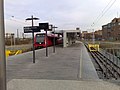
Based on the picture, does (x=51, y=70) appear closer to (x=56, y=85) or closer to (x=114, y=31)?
(x=56, y=85)

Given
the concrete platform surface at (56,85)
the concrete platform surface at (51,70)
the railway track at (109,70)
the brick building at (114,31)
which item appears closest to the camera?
the concrete platform surface at (56,85)

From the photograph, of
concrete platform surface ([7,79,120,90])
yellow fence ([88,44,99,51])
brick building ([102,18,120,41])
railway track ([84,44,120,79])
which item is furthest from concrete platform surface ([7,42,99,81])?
brick building ([102,18,120,41])

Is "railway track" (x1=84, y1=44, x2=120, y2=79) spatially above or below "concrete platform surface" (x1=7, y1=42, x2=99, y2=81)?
below

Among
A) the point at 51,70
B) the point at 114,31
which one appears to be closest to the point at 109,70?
the point at 51,70

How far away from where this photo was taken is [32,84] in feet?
26.5

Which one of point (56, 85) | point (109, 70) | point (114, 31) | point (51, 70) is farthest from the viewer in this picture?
point (114, 31)

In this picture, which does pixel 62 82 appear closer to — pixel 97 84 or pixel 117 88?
pixel 97 84

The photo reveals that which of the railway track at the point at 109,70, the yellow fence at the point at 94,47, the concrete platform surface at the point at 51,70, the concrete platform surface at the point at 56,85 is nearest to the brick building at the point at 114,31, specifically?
the yellow fence at the point at 94,47

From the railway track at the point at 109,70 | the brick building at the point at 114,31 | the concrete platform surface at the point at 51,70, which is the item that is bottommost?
the railway track at the point at 109,70

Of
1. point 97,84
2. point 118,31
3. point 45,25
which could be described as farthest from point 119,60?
point 118,31

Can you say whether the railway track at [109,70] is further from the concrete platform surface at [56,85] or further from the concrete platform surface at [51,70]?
the concrete platform surface at [56,85]

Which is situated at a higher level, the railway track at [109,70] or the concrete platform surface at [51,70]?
the concrete platform surface at [51,70]

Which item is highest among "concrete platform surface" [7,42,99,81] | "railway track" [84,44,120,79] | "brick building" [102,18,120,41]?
"brick building" [102,18,120,41]

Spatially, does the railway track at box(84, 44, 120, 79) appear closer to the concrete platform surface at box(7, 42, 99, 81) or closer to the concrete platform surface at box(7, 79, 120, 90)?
the concrete platform surface at box(7, 42, 99, 81)
